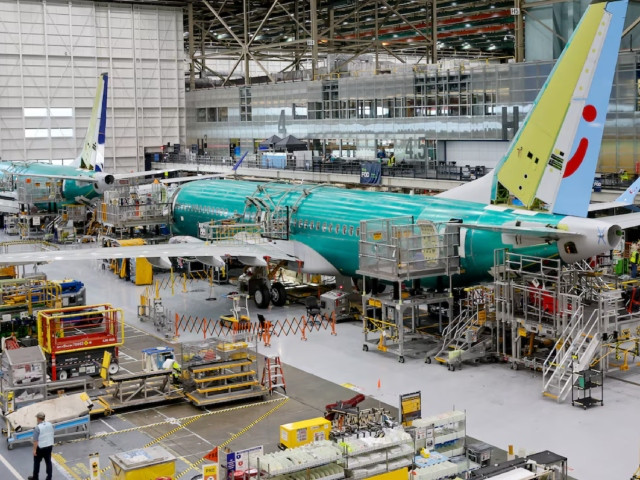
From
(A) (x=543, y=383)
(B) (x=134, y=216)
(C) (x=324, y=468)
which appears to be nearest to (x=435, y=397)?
(A) (x=543, y=383)

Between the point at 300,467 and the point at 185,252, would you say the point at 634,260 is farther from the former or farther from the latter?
the point at 300,467

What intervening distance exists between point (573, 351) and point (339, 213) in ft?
43.4

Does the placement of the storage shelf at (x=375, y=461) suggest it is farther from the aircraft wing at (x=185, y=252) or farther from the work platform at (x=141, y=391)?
the aircraft wing at (x=185, y=252)

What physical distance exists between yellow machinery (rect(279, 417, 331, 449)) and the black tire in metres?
18.6

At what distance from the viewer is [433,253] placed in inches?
1192

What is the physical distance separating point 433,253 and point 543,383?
6562mm

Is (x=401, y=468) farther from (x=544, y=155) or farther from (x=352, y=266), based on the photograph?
(x=352, y=266)

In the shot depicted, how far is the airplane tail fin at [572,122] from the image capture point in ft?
82.2

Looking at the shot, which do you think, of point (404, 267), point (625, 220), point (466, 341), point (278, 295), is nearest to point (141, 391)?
point (404, 267)

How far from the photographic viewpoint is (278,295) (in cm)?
3878

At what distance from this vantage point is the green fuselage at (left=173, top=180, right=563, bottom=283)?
29.9 metres

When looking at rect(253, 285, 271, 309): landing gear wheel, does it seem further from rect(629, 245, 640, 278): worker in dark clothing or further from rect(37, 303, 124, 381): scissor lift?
rect(629, 245, 640, 278): worker in dark clothing

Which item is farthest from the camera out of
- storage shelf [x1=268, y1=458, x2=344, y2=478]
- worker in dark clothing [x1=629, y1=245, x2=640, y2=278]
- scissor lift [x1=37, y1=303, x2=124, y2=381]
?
worker in dark clothing [x1=629, y1=245, x2=640, y2=278]

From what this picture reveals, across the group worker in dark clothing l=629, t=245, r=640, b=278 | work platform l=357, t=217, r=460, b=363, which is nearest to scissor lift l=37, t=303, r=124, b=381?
work platform l=357, t=217, r=460, b=363
